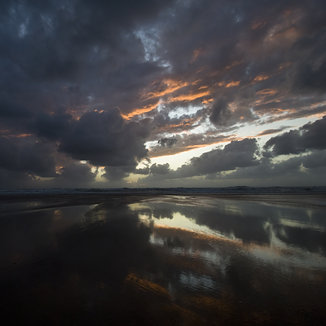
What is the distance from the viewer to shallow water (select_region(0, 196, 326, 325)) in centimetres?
329

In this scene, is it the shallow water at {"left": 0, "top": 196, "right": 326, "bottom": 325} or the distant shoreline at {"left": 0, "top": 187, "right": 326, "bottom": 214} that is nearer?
the shallow water at {"left": 0, "top": 196, "right": 326, "bottom": 325}

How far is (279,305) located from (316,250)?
165 inches

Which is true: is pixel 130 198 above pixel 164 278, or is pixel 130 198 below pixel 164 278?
above

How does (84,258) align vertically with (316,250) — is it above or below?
above

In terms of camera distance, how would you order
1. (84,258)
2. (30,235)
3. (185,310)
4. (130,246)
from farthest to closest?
(30,235) → (130,246) → (84,258) → (185,310)

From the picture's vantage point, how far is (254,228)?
9.30m

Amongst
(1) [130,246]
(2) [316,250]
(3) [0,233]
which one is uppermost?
(3) [0,233]

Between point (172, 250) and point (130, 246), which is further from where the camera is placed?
point (130, 246)

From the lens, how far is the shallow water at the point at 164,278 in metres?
3.29

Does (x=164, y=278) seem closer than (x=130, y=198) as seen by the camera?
Yes

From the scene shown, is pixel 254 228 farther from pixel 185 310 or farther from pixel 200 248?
pixel 185 310

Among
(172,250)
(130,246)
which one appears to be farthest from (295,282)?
(130,246)

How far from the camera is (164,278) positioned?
4.52 m

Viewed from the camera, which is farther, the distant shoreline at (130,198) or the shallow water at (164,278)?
the distant shoreline at (130,198)
